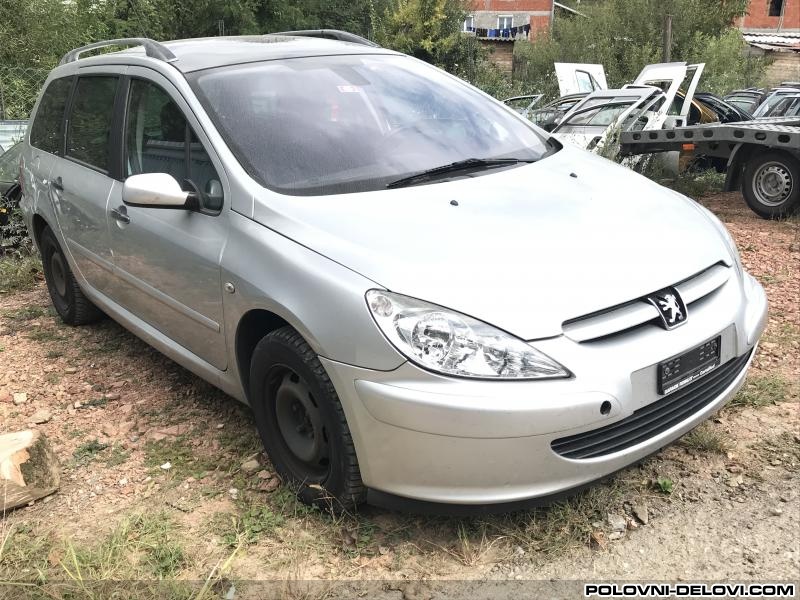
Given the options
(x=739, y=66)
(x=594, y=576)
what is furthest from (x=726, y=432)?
(x=739, y=66)

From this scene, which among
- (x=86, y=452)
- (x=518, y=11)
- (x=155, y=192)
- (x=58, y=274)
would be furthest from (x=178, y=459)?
(x=518, y=11)

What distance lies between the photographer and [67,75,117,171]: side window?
13.1ft

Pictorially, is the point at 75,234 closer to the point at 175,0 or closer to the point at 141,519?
the point at 141,519

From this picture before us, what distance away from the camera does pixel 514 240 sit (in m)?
2.61

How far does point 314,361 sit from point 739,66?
84.6ft

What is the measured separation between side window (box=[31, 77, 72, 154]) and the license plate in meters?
3.84

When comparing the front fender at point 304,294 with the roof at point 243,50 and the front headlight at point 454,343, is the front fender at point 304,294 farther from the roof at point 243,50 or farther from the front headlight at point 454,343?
the roof at point 243,50

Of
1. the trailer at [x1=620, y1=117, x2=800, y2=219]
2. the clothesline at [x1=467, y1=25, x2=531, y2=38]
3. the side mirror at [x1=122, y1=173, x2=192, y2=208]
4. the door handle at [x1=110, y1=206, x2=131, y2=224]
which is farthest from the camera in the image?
the clothesline at [x1=467, y1=25, x2=531, y2=38]

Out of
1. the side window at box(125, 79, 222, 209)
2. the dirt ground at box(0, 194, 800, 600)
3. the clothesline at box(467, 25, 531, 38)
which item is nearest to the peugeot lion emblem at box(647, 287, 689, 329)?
the dirt ground at box(0, 194, 800, 600)

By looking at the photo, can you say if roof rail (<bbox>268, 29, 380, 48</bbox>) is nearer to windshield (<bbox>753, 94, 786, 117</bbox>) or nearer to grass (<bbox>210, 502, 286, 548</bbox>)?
grass (<bbox>210, 502, 286, 548</bbox>)

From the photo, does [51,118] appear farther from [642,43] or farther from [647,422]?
[642,43]

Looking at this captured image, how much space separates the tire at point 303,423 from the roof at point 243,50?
1.52m

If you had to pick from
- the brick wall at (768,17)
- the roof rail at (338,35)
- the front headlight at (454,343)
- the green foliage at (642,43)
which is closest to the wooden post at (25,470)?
the front headlight at (454,343)

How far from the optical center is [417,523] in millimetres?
2771
